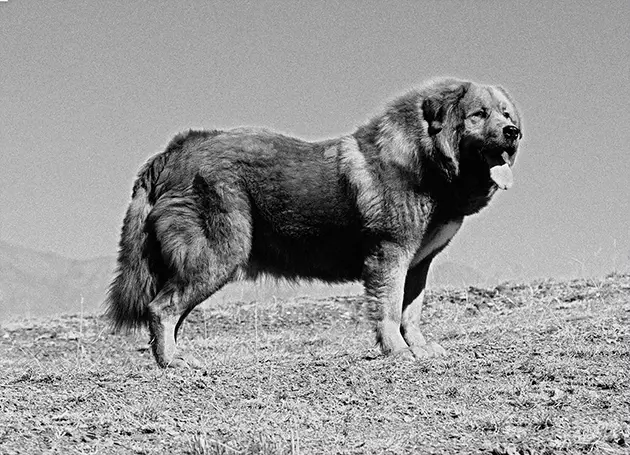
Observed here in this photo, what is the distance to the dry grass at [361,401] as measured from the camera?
15.1 ft

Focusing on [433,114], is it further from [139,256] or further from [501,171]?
[139,256]

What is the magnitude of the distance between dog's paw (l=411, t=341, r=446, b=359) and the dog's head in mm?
1379

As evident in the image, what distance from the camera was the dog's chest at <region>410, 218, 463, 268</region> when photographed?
767cm

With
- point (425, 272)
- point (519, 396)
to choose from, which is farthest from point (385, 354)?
point (519, 396)

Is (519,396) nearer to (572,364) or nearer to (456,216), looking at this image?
(572,364)

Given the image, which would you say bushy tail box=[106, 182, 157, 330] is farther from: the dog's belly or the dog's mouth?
the dog's mouth

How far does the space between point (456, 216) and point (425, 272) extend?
0.64 meters

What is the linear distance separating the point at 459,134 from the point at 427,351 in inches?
71.6

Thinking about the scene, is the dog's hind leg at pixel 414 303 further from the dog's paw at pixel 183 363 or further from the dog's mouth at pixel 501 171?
the dog's paw at pixel 183 363

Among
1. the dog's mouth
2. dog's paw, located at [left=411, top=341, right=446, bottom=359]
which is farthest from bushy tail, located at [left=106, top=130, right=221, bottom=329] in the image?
the dog's mouth

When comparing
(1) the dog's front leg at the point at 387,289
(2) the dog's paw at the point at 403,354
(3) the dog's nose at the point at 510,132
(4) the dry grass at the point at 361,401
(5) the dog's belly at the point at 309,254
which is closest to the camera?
(4) the dry grass at the point at 361,401

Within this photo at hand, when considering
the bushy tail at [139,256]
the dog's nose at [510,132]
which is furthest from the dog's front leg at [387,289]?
the bushy tail at [139,256]

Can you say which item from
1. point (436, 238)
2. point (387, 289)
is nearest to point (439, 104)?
point (436, 238)

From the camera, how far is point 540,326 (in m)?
8.72
